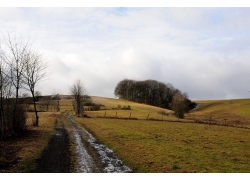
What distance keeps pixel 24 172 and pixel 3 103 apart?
12457mm

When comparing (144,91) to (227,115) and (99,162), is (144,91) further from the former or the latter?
(99,162)

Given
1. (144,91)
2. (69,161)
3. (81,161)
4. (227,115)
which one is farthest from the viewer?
(144,91)

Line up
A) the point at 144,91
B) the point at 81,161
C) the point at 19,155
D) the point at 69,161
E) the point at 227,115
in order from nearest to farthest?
the point at 69,161, the point at 81,161, the point at 19,155, the point at 227,115, the point at 144,91

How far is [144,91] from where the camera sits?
14162cm

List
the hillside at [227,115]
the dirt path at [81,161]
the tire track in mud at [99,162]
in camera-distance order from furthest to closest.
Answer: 1. the hillside at [227,115]
2. the tire track in mud at [99,162]
3. the dirt path at [81,161]

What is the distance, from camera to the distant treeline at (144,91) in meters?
136

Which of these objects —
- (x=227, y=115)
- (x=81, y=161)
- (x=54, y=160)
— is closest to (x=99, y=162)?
(x=81, y=161)

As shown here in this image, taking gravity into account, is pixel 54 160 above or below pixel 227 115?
above

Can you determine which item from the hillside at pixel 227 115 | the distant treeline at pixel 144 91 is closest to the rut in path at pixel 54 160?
the hillside at pixel 227 115

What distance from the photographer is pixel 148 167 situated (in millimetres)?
12766

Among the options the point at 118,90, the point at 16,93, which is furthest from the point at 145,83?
the point at 16,93

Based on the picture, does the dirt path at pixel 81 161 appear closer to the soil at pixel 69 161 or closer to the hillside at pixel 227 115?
the soil at pixel 69 161

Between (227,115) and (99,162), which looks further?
(227,115)

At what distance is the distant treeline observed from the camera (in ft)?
447
